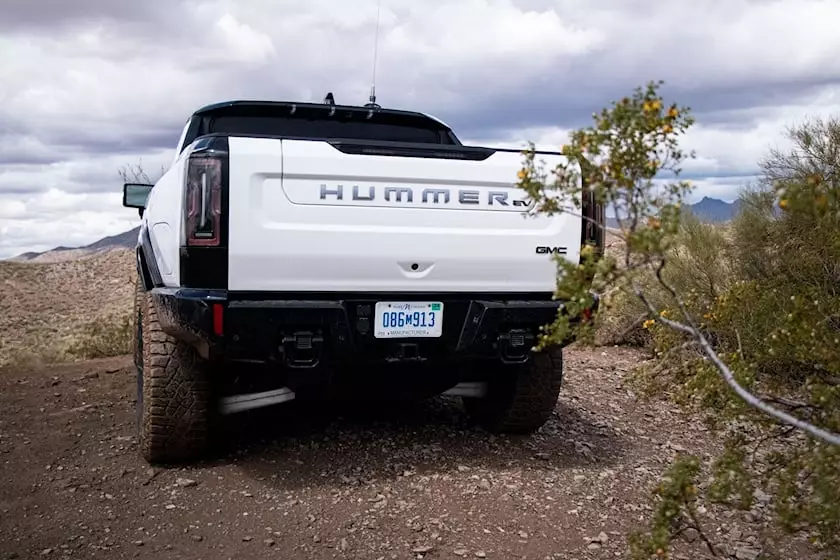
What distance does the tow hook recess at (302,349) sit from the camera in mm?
3984

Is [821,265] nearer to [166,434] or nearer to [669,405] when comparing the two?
[669,405]

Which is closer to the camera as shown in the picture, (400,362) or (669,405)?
(400,362)

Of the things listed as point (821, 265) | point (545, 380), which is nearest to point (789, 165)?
point (821, 265)

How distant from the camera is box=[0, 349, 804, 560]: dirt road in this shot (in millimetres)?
3732

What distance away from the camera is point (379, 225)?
406cm

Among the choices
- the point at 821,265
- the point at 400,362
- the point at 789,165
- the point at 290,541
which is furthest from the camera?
the point at 789,165

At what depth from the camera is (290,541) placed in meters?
3.74

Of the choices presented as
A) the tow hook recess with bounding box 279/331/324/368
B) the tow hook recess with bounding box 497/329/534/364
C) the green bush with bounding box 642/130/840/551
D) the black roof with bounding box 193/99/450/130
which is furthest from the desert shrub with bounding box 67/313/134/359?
the tow hook recess with bounding box 497/329/534/364

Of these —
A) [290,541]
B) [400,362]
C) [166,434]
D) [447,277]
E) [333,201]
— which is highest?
[333,201]

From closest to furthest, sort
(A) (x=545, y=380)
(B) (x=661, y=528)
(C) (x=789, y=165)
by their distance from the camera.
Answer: (B) (x=661, y=528)
(A) (x=545, y=380)
(C) (x=789, y=165)

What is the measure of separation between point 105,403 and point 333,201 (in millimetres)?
3228

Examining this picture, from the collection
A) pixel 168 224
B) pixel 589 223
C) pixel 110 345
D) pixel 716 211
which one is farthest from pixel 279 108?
pixel 716 211

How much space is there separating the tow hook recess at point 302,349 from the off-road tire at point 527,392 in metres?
1.22

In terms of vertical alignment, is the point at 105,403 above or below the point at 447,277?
below
